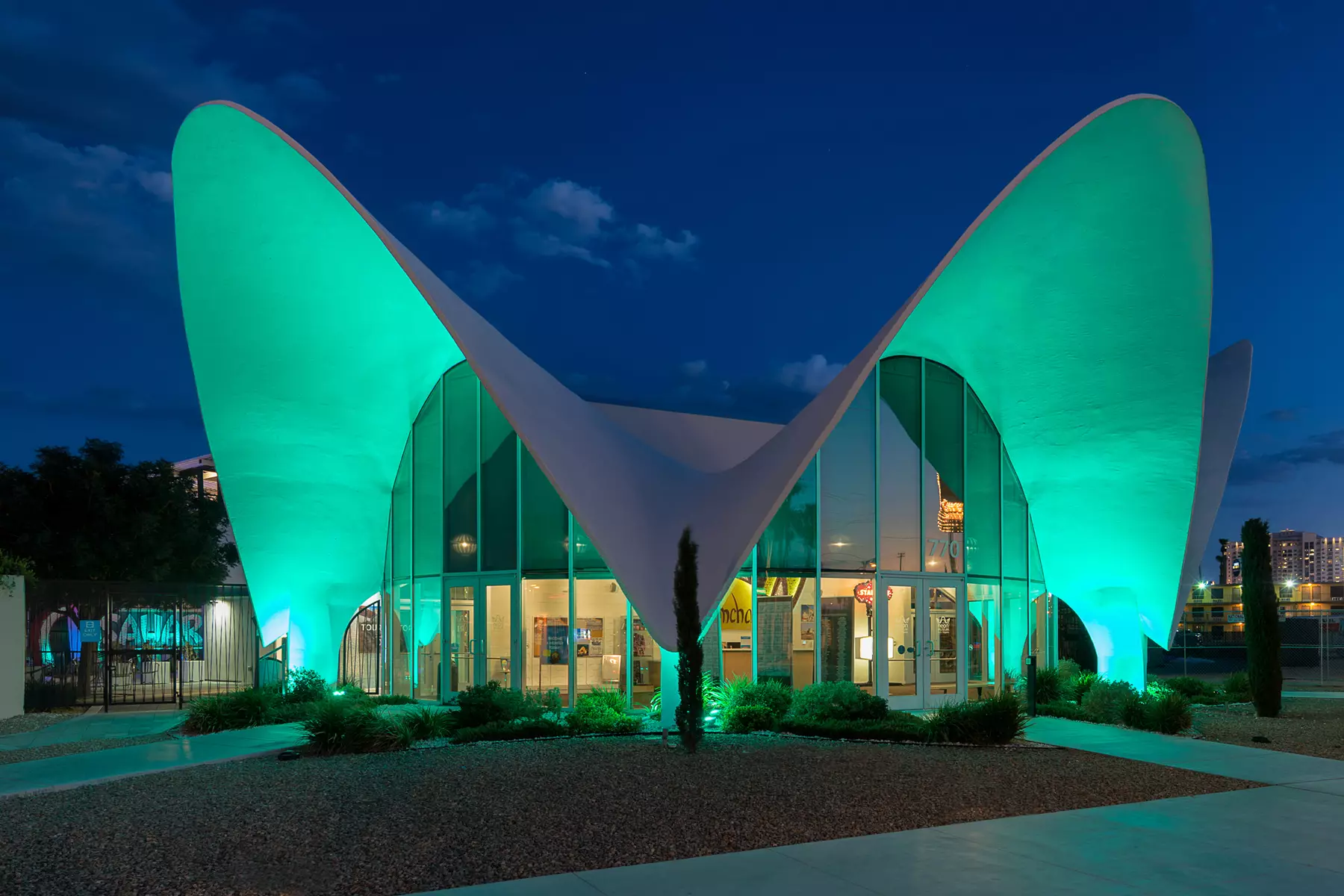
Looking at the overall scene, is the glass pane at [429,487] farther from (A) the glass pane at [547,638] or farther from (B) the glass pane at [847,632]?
(B) the glass pane at [847,632]

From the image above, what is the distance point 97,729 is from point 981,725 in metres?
12.4

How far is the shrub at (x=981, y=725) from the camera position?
12609mm

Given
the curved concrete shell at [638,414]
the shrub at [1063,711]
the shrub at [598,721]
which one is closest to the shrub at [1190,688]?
the curved concrete shell at [638,414]

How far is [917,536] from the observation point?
1828 cm

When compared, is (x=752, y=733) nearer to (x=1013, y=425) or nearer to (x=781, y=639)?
(x=781, y=639)

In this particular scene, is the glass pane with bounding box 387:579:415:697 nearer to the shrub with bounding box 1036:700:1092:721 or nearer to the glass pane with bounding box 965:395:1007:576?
the glass pane with bounding box 965:395:1007:576

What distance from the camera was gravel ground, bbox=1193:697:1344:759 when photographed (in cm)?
1313

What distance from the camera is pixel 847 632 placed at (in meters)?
17.3

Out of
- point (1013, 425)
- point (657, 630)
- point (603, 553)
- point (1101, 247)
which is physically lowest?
point (657, 630)

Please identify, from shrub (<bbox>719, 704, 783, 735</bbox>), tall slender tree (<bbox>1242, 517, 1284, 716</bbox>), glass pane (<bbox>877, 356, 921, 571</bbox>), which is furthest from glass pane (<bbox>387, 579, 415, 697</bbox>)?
tall slender tree (<bbox>1242, 517, 1284, 716</bbox>)

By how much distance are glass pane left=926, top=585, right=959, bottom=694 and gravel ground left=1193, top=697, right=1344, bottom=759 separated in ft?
12.9

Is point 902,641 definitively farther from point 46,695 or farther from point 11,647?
point 46,695

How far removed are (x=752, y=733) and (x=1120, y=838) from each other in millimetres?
6535

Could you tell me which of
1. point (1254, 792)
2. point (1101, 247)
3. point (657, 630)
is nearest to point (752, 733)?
point (657, 630)
